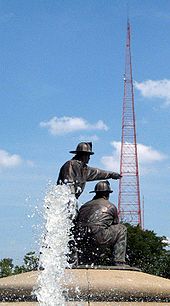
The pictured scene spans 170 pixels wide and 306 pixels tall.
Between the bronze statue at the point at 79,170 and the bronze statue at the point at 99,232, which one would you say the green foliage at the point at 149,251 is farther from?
the bronze statue at the point at 99,232

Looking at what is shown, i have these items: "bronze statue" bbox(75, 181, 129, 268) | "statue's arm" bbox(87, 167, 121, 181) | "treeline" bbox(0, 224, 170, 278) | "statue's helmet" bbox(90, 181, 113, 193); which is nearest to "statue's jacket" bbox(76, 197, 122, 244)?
"bronze statue" bbox(75, 181, 129, 268)

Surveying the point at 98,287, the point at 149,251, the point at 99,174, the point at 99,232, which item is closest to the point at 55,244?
the point at 99,232

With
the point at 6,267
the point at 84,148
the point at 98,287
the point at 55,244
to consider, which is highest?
the point at 6,267

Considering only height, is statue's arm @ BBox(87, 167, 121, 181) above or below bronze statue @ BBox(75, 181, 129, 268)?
above

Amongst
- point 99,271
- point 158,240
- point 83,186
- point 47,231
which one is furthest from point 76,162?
point 158,240

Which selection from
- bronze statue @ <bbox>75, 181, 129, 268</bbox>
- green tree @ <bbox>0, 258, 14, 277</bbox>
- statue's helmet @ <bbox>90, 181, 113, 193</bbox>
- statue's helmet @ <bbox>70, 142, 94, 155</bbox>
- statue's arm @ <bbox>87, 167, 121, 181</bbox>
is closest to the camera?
bronze statue @ <bbox>75, 181, 129, 268</bbox>

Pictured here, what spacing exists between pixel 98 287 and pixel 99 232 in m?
1.50

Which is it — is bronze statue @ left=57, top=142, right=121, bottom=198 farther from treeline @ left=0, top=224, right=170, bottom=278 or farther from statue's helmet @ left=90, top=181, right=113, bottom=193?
treeline @ left=0, top=224, right=170, bottom=278

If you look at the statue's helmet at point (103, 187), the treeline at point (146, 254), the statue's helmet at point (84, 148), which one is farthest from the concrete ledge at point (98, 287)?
the treeline at point (146, 254)

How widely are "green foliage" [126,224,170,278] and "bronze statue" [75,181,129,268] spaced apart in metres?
23.1

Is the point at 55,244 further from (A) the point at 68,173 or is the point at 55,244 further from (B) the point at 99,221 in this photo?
(A) the point at 68,173

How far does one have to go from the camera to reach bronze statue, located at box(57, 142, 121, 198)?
475 inches

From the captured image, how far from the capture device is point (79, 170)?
39.9 ft

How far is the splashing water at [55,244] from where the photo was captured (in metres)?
10.1
